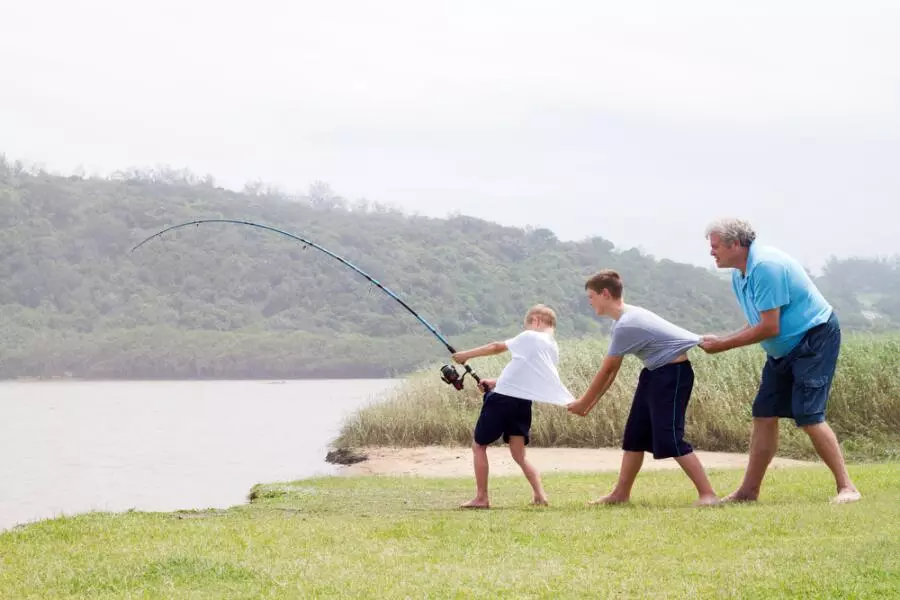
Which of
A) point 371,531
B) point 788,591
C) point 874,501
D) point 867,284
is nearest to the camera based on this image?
point 788,591

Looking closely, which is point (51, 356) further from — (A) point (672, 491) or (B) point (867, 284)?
(B) point (867, 284)

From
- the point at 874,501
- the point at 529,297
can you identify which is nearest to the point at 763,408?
the point at 874,501

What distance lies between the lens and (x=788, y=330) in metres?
7.96

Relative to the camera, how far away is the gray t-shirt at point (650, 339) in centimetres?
807

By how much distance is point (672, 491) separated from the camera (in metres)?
9.74

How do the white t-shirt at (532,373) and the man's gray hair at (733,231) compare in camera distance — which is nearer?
the man's gray hair at (733,231)

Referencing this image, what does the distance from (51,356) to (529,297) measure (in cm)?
3953

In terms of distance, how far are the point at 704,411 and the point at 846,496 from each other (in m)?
9.88

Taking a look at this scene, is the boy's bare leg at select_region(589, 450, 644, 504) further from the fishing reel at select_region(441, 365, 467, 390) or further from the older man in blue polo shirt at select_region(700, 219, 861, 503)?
the fishing reel at select_region(441, 365, 467, 390)

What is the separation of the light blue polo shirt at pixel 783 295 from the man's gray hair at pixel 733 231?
8 centimetres

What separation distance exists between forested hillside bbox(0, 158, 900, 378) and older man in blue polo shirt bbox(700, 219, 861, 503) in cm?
7145

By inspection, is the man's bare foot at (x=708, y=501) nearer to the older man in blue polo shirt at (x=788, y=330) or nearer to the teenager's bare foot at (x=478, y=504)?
the older man in blue polo shirt at (x=788, y=330)

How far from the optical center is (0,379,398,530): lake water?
2011 cm

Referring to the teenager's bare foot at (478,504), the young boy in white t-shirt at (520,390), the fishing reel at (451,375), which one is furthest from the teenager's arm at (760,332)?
the fishing reel at (451,375)
